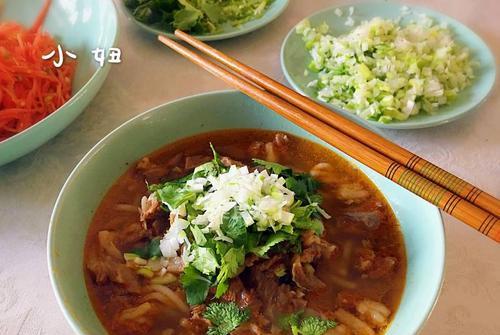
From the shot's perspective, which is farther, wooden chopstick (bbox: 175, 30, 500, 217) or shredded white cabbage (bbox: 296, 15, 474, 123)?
shredded white cabbage (bbox: 296, 15, 474, 123)

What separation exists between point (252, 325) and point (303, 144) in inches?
19.5

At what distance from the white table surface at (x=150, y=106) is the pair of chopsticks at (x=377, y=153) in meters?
0.32

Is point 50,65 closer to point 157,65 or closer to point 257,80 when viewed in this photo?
point 157,65

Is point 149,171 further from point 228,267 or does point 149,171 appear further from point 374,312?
point 374,312

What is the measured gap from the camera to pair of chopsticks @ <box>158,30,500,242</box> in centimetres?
94

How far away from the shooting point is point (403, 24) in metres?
1.89

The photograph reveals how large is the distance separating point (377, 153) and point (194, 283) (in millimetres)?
438

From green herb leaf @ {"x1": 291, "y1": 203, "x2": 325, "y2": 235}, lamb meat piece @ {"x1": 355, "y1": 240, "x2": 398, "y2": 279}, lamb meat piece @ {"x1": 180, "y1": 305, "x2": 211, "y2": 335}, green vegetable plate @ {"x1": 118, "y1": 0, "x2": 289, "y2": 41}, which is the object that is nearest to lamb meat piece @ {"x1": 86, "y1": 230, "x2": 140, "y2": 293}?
lamb meat piece @ {"x1": 180, "y1": 305, "x2": 211, "y2": 335}

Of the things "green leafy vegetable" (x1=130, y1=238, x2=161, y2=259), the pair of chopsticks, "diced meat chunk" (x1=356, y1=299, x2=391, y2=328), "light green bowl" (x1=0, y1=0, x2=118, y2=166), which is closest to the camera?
the pair of chopsticks

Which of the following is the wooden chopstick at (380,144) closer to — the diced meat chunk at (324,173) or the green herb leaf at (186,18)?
the diced meat chunk at (324,173)

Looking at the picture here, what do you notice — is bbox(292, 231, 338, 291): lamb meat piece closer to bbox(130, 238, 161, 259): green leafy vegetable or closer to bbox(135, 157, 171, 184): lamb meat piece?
bbox(130, 238, 161, 259): green leafy vegetable

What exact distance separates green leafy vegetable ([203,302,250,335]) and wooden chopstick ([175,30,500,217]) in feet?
1.33

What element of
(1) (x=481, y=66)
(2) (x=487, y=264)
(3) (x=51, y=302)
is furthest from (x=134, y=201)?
(1) (x=481, y=66)

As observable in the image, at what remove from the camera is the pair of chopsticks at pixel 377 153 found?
94cm
